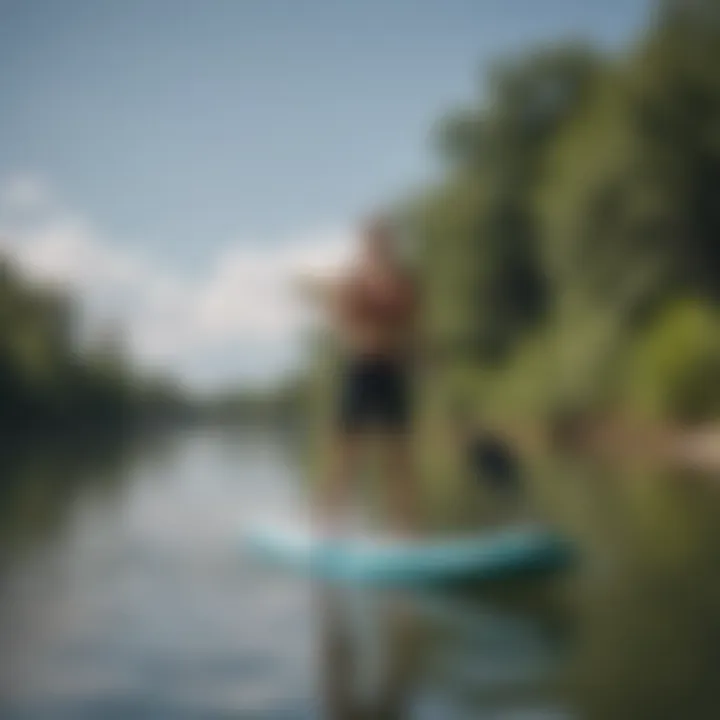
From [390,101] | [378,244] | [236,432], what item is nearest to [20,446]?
[236,432]

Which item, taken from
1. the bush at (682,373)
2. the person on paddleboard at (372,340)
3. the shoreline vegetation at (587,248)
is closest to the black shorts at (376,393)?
the person on paddleboard at (372,340)

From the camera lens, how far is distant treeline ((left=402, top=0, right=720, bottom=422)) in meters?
2.66

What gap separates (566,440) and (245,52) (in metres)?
1.37

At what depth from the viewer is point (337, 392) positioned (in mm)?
2002

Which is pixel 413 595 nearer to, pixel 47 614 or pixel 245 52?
pixel 47 614

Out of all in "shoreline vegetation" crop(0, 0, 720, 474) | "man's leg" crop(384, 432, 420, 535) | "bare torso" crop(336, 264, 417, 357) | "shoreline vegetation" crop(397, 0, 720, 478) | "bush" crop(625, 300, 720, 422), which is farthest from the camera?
"bush" crop(625, 300, 720, 422)

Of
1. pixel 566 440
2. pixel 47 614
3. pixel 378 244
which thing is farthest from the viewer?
pixel 566 440

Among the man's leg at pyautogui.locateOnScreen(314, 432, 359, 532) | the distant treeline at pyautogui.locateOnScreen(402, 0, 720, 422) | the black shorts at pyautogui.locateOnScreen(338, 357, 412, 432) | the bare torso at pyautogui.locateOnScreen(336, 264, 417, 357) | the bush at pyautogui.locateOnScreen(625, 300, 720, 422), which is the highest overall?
the distant treeline at pyautogui.locateOnScreen(402, 0, 720, 422)

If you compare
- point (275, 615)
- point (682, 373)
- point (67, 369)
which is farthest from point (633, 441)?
point (67, 369)

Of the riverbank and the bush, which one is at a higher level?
the bush

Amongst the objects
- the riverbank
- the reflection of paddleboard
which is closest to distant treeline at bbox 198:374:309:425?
the reflection of paddleboard

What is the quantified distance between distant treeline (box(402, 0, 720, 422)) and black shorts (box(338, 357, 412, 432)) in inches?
23.6

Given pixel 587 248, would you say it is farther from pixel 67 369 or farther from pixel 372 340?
pixel 67 369

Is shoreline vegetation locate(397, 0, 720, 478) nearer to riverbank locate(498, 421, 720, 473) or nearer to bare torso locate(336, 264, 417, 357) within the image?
riverbank locate(498, 421, 720, 473)
